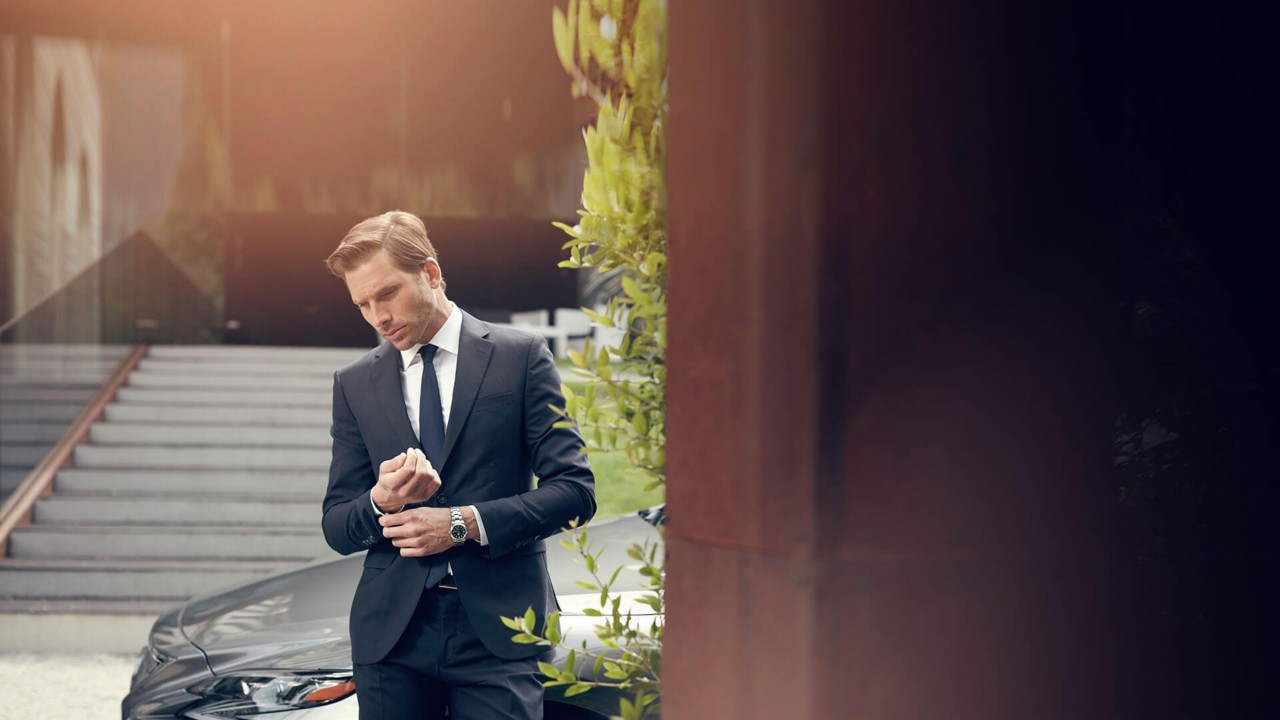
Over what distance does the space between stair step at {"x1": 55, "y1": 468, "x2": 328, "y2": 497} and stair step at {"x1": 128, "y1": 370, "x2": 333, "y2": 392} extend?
2.02 metres

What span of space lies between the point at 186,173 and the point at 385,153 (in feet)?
9.46

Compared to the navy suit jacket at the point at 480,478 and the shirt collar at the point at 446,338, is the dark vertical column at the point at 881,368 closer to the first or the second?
the navy suit jacket at the point at 480,478

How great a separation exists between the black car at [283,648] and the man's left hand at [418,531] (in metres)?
0.58

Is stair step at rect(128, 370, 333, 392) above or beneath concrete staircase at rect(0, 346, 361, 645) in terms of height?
above

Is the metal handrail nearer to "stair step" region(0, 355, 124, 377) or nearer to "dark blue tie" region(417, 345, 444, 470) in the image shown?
"stair step" region(0, 355, 124, 377)

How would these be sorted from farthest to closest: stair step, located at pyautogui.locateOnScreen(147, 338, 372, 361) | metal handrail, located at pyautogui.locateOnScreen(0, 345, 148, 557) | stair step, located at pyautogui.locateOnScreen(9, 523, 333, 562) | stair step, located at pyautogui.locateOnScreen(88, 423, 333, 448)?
1. stair step, located at pyautogui.locateOnScreen(147, 338, 372, 361)
2. stair step, located at pyautogui.locateOnScreen(88, 423, 333, 448)
3. metal handrail, located at pyautogui.locateOnScreen(0, 345, 148, 557)
4. stair step, located at pyautogui.locateOnScreen(9, 523, 333, 562)

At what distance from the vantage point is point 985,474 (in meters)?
1.66

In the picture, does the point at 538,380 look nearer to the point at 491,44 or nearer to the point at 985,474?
the point at 985,474

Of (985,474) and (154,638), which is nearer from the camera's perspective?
A: (985,474)

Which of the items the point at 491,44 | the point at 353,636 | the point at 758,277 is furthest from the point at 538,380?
the point at 491,44

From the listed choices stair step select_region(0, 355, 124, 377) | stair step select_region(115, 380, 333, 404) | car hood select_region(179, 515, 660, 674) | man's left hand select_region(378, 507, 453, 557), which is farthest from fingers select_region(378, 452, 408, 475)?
stair step select_region(0, 355, 124, 377)

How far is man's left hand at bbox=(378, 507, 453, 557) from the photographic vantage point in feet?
8.31

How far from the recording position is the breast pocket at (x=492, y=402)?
2.68 meters

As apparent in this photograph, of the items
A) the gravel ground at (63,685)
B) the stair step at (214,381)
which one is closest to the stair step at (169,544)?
the gravel ground at (63,685)
